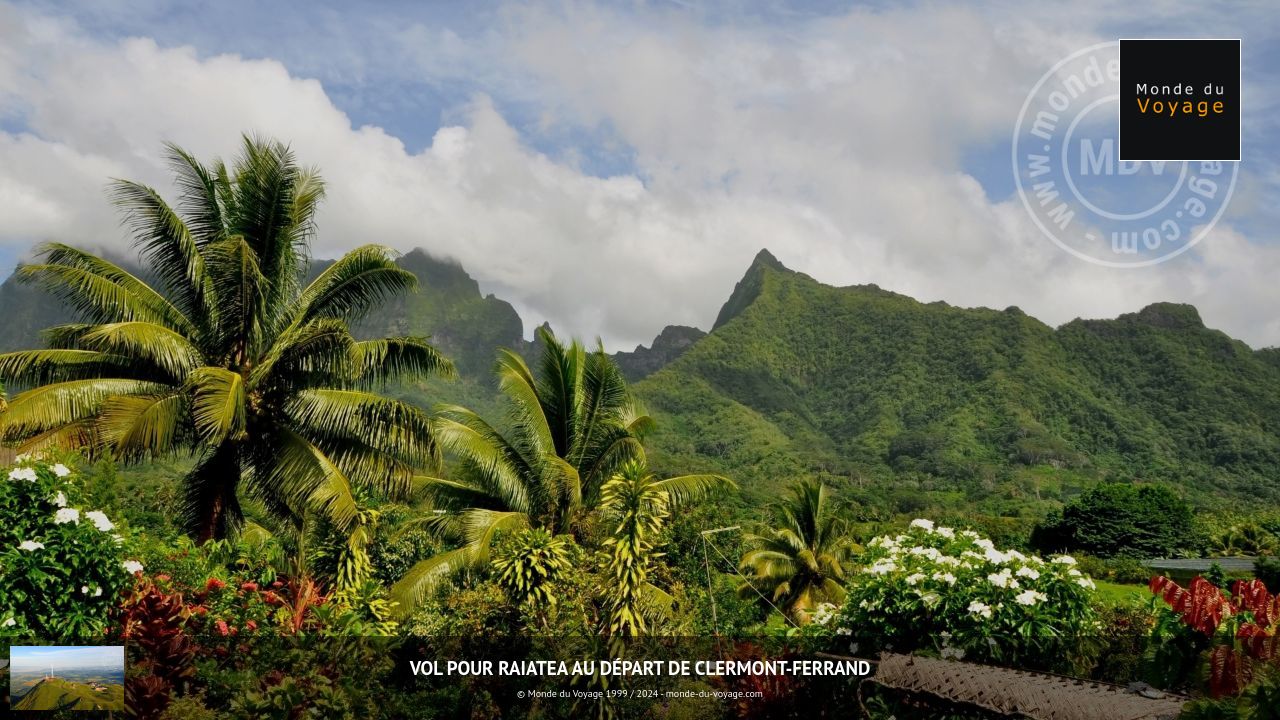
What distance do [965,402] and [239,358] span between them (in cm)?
11705

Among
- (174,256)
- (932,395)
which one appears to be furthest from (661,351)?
(174,256)

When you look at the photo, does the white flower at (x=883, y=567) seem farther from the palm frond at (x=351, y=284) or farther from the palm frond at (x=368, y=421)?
the palm frond at (x=351, y=284)

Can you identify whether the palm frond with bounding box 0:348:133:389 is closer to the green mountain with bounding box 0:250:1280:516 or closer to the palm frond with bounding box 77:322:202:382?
the palm frond with bounding box 77:322:202:382

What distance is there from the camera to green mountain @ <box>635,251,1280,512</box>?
9512cm

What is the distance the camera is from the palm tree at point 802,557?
25.4 meters

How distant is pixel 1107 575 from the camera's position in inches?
1460

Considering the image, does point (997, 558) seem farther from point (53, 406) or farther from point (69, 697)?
Answer: point (53, 406)

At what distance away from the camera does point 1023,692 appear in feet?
17.2

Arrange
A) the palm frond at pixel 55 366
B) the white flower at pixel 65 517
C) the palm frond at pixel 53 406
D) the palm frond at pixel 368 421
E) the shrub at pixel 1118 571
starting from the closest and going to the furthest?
the white flower at pixel 65 517 < the palm frond at pixel 53 406 < the palm frond at pixel 55 366 < the palm frond at pixel 368 421 < the shrub at pixel 1118 571

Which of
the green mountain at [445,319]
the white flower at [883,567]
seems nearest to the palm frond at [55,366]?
the white flower at [883,567]

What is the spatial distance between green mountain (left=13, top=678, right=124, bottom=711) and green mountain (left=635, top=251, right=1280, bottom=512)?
64562 mm

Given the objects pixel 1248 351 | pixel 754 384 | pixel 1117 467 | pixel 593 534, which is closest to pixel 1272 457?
pixel 1117 467

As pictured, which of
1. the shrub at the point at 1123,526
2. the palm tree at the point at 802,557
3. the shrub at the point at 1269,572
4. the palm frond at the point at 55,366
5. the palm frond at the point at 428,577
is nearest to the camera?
the palm frond at the point at 55,366

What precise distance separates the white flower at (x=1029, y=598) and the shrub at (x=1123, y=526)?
143ft
